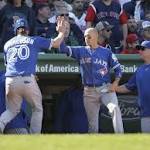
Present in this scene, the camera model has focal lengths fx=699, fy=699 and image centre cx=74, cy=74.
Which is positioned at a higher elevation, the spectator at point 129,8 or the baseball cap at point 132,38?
the spectator at point 129,8

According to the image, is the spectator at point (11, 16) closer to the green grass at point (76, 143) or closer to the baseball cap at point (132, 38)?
the baseball cap at point (132, 38)

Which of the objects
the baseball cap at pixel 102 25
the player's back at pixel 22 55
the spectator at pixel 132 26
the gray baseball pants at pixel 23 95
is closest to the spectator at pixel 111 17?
the baseball cap at pixel 102 25

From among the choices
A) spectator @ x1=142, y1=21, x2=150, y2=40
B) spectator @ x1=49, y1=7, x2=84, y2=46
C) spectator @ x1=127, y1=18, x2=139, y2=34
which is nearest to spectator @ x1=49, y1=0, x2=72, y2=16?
spectator @ x1=49, y1=7, x2=84, y2=46

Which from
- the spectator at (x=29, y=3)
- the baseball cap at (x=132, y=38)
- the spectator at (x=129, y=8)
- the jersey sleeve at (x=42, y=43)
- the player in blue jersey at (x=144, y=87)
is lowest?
the player in blue jersey at (x=144, y=87)

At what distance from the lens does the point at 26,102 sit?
10.6 metres

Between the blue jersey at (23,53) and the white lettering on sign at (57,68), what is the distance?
127 cm

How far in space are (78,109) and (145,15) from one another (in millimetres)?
2633

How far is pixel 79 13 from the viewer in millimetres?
13195

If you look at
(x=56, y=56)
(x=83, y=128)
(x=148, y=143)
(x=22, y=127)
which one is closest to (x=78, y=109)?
(x=83, y=128)

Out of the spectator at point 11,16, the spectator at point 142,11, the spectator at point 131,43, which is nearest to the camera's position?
the spectator at point 11,16

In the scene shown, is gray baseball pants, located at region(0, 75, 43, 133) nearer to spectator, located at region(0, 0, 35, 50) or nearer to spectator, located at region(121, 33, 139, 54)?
spectator, located at region(0, 0, 35, 50)

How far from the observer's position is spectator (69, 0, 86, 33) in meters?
12.9

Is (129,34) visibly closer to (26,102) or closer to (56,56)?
(56,56)

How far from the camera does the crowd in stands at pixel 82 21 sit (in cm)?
1188
